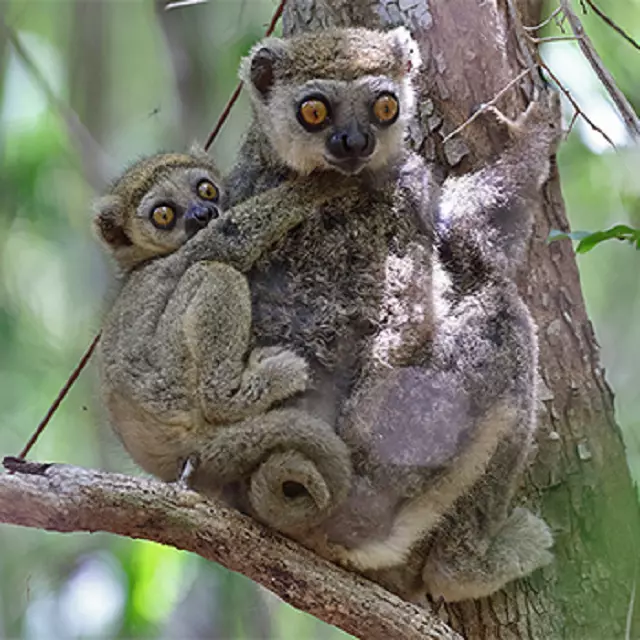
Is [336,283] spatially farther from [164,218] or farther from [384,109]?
[164,218]

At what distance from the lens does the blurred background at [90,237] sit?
26.1 feet

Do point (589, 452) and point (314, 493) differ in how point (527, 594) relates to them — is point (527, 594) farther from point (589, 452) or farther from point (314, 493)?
point (314, 493)

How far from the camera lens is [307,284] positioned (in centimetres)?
432

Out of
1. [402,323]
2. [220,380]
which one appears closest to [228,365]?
[220,380]

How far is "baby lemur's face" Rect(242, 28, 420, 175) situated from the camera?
14.8 feet

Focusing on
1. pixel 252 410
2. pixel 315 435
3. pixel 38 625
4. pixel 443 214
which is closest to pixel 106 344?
pixel 252 410

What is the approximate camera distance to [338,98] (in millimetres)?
4578

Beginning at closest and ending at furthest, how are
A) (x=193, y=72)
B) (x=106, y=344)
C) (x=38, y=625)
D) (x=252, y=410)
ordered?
(x=252, y=410), (x=106, y=344), (x=38, y=625), (x=193, y=72)

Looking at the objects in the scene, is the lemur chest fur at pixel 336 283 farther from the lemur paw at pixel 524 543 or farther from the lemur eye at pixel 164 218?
the lemur paw at pixel 524 543

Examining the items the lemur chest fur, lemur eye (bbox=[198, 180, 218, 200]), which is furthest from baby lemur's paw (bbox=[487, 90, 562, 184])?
lemur eye (bbox=[198, 180, 218, 200])

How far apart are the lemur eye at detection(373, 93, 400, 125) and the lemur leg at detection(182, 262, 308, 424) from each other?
1160 millimetres

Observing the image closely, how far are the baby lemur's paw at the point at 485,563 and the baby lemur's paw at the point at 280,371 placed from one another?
1.10m

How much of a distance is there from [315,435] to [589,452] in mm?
1693

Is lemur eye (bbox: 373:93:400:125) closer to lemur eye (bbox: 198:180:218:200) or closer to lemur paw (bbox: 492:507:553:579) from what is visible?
lemur eye (bbox: 198:180:218:200)
